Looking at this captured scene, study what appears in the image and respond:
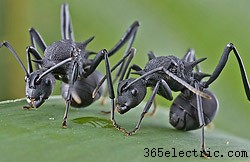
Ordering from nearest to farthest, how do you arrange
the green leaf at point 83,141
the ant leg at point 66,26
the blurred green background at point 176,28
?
the green leaf at point 83,141
the ant leg at point 66,26
the blurred green background at point 176,28

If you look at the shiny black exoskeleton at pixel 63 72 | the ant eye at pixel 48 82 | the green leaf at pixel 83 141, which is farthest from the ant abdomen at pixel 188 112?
the ant eye at pixel 48 82

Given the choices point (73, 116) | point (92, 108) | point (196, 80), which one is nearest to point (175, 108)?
point (196, 80)

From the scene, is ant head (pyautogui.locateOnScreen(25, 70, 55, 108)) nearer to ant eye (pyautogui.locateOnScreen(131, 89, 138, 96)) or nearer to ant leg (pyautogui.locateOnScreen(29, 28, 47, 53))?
ant eye (pyautogui.locateOnScreen(131, 89, 138, 96))

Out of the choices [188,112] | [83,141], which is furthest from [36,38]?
[83,141]

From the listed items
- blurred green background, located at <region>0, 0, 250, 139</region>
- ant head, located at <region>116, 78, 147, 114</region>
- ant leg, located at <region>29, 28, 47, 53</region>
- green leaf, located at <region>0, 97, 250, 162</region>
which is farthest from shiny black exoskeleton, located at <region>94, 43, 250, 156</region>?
blurred green background, located at <region>0, 0, 250, 139</region>

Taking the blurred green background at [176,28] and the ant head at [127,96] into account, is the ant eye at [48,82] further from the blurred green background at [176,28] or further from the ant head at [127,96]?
the blurred green background at [176,28]
